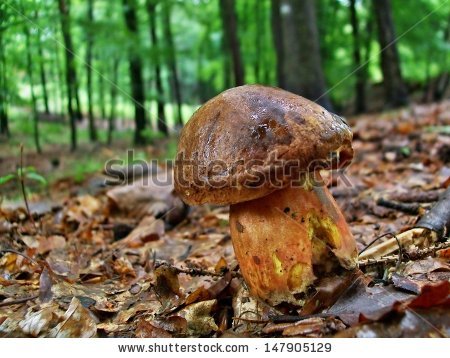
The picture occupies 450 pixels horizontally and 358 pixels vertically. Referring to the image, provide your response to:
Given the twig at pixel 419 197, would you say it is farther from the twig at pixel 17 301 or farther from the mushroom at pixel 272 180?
the twig at pixel 17 301

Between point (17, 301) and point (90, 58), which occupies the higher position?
point (90, 58)

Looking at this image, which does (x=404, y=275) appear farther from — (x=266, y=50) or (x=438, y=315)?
(x=266, y=50)

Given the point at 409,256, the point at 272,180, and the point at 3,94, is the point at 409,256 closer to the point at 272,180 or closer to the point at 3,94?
the point at 272,180

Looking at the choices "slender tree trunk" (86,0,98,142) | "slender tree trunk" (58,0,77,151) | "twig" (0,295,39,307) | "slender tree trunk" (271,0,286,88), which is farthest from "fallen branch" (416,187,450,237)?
"slender tree trunk" (271,0,286,88)

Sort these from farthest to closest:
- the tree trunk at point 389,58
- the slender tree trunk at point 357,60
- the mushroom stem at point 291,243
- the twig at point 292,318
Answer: the slender tree trunk at point 357,60 → the tree trunk at point 389,58 → the mushroom stem at point 291,243 → the twig at point 292,318

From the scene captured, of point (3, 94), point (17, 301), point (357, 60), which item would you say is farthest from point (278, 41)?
point (17, 301)

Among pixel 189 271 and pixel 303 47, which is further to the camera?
pixel 303 47

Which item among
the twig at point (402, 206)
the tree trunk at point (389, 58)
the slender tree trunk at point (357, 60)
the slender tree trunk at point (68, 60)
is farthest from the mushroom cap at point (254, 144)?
the slender tree trunk at point (357, 60)

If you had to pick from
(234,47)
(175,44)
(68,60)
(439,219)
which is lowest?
(439,219)

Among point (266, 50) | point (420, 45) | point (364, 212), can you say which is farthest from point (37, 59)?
point (266, 50)
